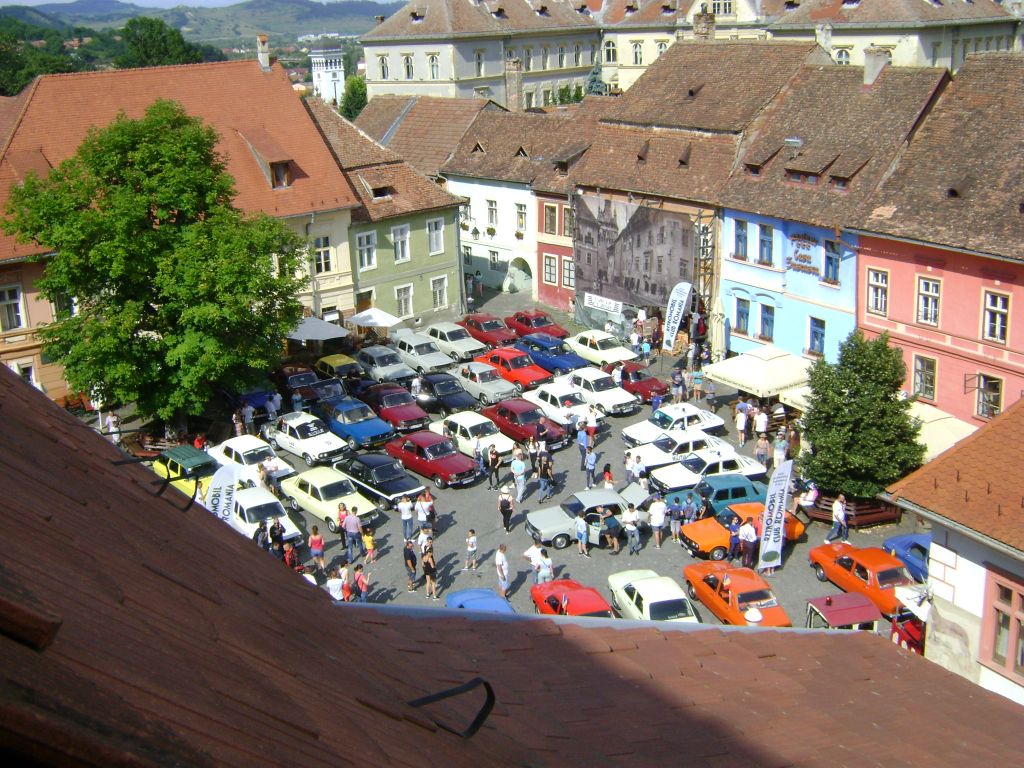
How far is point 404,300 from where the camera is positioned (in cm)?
4634

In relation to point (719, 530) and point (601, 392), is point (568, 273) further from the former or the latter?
point (719, 530)

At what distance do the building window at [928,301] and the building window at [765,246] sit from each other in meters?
6.56

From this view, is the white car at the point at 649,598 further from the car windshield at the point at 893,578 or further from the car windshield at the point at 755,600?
the car windshield at the point at 893,578

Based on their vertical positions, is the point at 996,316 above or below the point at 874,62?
below

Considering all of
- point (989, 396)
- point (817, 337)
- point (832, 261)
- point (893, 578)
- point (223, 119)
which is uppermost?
point (223, 119)

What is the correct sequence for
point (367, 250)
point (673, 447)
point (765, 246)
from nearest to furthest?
1. point (673, 447)
2. point (765, 246)
3. point (367, 250)

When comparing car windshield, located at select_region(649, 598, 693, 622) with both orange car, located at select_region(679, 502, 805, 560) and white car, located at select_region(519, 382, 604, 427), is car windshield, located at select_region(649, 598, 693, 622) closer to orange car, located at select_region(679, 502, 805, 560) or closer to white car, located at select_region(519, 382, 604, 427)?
orange car, located at select_region(679, 502, 805, 560)

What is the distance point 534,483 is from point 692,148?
17.0 meters

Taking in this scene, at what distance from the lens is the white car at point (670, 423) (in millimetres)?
32406

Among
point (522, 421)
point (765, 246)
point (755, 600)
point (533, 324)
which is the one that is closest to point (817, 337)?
point (765, 246)

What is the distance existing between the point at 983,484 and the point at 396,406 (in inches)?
817

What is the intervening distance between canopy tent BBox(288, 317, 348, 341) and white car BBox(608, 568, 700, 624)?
62.2 feet

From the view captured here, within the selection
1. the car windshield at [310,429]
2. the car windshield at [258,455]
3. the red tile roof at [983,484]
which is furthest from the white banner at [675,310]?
the red tile roof at [983,484]

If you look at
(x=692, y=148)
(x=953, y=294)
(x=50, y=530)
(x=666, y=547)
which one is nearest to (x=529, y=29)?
(x=692, y=148)
